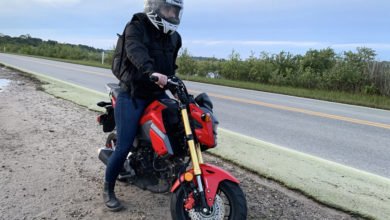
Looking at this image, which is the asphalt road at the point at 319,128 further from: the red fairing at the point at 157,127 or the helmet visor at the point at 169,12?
the helmet visor at the point at 169,12

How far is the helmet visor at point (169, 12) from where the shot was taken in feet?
11.3

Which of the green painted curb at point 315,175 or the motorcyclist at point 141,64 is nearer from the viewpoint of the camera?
the motorcyclist at point 141,64

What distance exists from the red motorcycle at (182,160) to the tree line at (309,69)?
54.9ft

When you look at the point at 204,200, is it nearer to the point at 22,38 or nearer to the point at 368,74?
the point at 368,74

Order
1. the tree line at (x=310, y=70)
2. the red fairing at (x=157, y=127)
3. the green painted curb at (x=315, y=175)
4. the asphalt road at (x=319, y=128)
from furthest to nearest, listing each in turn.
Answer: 1. the tree line at (x=310, y=70)
2. the asphalt road at (x=319, y=128)
3. the green painted curb at (x=315, y=175)
4. the red fairing at (x=157, y=127)

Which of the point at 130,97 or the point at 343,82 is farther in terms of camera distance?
the point at 343,82

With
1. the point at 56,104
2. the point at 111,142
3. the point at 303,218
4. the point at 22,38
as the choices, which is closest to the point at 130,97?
the point at 111,142

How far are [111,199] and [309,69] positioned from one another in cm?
1991

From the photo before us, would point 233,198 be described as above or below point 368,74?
below

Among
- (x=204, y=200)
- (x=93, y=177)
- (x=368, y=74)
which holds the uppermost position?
(x=368, y=74)

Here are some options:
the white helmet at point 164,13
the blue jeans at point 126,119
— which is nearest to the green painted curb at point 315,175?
the blue jeans at point 126,119

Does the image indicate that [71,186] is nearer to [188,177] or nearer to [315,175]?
[188,177]

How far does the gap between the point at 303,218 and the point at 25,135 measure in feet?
14.8

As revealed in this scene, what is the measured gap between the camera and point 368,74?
19.0 meters
